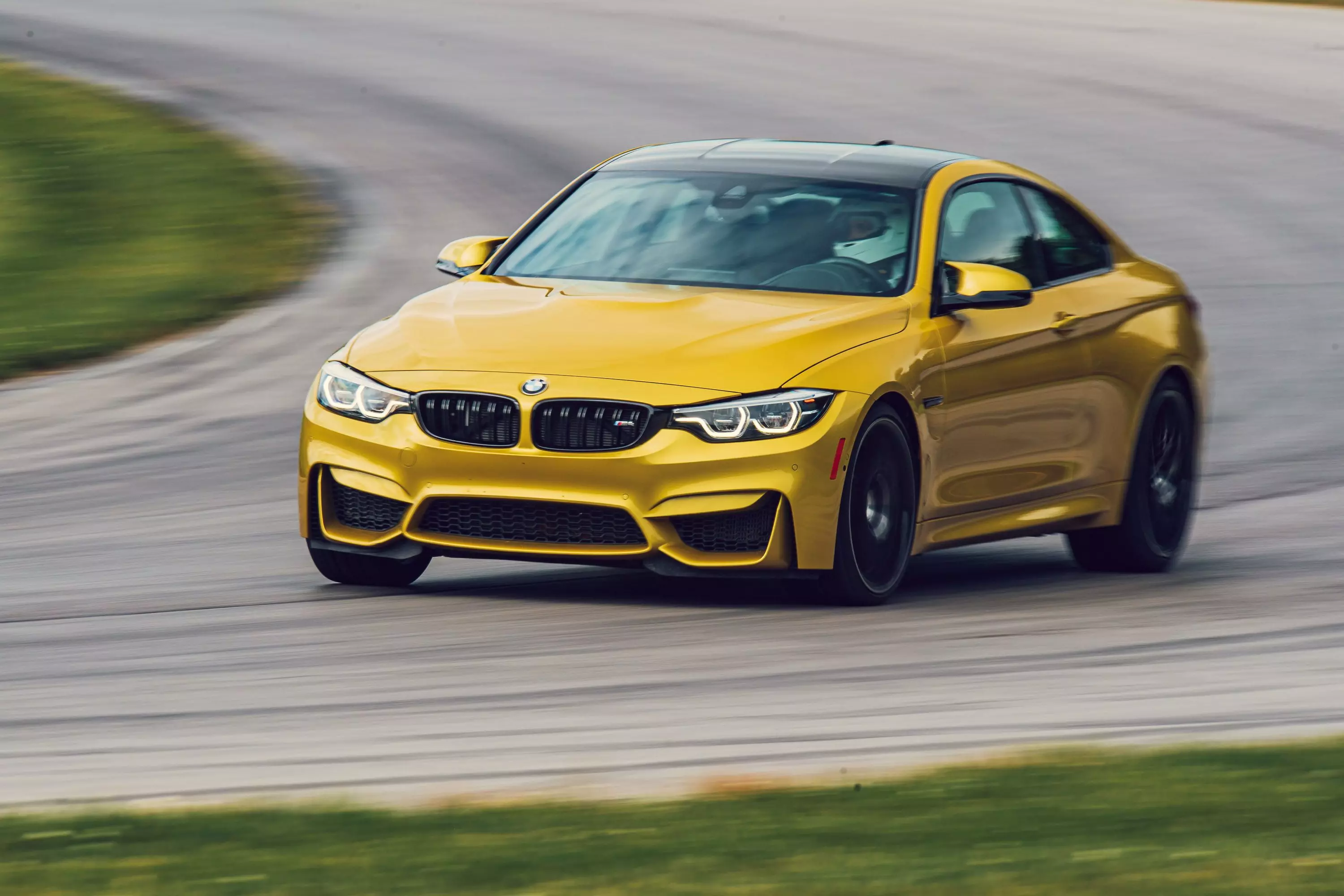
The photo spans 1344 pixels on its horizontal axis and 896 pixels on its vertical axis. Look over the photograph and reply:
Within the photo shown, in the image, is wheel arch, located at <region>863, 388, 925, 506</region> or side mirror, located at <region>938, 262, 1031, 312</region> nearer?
wheel arch, located at <region>863, 388, 925, 506</region>

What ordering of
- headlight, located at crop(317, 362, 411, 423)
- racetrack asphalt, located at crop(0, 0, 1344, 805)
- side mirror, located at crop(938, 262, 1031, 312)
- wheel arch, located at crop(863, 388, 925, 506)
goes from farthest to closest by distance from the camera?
side mirror, located at crop(938, 262, 1031, 312), wheel arch, located at crop(863, 388, 925, 506), headlight, located at crop(317, 362, 411, 423), racetrack asphalt, located at crop(0, 0, 1344, 805)

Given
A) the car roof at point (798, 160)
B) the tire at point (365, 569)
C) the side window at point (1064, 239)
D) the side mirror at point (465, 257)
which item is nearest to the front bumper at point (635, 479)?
the tire at point (365, 569)

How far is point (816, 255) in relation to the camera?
30.3 ft

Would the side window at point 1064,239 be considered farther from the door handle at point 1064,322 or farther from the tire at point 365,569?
the tire at point 365,569

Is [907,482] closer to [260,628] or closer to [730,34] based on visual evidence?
[260,628]

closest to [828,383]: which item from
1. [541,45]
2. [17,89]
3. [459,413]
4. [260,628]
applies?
[459,413]

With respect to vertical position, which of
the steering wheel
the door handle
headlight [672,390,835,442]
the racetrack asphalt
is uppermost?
the steering wheel

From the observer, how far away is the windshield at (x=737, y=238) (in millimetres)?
9164

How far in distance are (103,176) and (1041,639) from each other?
545 inches

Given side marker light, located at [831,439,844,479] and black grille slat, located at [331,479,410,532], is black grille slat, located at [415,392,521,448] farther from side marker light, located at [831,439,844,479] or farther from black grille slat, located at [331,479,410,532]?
side marker light, located at [831,439,844,479]

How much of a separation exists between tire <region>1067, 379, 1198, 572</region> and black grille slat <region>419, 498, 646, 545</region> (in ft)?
8.56

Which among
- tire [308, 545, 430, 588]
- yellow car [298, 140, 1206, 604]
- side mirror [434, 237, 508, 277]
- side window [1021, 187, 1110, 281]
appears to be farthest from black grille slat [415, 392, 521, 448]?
side window [1021, 187, 1110, 281]

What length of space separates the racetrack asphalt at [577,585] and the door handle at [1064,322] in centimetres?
96

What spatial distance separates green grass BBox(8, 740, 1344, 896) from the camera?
499cm
